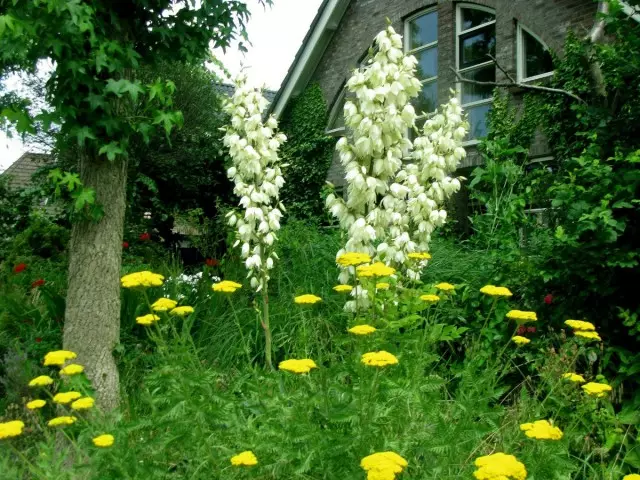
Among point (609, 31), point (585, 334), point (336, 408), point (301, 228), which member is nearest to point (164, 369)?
point (336, 408)

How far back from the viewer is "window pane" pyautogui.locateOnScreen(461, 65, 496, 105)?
11.6 m

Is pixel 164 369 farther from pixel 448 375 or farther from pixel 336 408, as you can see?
pixel 448 375

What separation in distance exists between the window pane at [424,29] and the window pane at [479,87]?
1.36 m

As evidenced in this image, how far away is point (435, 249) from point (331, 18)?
31.0ft

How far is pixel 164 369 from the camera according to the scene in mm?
2529

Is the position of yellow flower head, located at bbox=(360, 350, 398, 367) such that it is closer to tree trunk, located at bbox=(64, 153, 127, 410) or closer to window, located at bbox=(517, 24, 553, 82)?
tree trunk, located at bbox=(64, 153, 127, 410)

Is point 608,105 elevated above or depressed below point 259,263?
above

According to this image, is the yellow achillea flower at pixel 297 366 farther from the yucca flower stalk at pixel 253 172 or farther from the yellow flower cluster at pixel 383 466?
the yucca flower stalk at pixel 253 172

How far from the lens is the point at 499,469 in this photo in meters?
1.87

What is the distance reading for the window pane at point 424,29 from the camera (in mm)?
13008

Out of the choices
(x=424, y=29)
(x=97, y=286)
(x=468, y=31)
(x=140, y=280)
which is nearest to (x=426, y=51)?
(x=424, y=29)

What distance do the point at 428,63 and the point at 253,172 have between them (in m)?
9.31

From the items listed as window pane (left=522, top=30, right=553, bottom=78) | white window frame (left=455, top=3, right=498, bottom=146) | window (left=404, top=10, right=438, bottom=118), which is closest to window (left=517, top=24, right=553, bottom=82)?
window pane (left=522, top=30, right=553, bottom=78)

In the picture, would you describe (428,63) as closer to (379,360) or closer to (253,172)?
(253,172)
